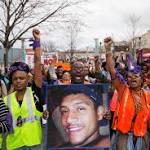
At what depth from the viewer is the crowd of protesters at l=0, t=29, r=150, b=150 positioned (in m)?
5.72

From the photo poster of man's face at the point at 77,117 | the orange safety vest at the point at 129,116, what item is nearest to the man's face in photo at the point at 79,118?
the photo poster of man's face at the point at 77,117

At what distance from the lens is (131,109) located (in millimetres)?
6438

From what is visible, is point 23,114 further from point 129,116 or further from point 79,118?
point 129,116

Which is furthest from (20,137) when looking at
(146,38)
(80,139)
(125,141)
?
(146,38)

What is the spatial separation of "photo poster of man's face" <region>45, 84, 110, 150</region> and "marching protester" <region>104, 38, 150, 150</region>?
0.33 meters

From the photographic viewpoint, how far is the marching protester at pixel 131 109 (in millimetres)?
6465

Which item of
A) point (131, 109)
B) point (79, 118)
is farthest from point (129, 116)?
point (79, 118)

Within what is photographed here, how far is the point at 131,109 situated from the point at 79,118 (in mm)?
698

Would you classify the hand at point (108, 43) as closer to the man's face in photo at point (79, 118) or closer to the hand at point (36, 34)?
the man's face in photo at point (79, 118)

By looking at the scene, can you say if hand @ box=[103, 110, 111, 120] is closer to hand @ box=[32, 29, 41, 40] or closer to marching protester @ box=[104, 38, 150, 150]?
marching protester @ box=[104, 38, 150, 150]

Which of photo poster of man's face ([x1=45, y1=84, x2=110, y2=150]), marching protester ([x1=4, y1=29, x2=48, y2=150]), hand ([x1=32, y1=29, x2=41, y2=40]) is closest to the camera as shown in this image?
marching protester ([x1=4, y1=29, x2=48, y2=150])

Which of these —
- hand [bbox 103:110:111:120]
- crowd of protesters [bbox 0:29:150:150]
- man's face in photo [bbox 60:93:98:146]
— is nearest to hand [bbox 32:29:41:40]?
crowd of protesters [bbox 0:29:150:150]

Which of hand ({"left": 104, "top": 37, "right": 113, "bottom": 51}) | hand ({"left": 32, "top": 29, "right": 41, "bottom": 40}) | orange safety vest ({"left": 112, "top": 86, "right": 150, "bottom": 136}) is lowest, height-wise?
orange safety vest ({"left": 112, "top": 86, "right": 150, "bottom": 136})

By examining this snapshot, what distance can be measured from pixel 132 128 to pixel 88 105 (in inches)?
27.1
